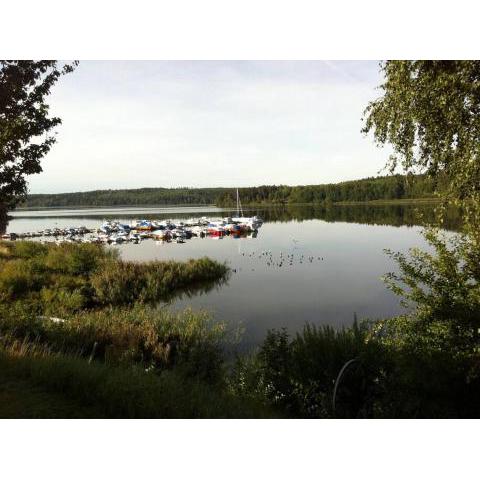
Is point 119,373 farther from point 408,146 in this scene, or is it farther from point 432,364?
point 408,146

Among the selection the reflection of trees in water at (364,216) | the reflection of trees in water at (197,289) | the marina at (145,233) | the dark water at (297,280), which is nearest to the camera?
the dark water at (297,280)

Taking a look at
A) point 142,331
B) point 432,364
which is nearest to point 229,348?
point 142,331

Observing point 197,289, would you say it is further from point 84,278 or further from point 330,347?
point 330,347

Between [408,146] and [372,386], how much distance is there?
16.7 feet

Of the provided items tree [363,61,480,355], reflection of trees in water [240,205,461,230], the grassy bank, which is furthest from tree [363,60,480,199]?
reflection of trees in water [240,205,461,230]

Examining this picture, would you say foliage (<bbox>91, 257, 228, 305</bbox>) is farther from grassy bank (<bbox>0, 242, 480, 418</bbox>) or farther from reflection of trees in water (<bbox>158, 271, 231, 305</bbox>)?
grassy bank (<bbox>0, 242, 480, 418</bbox>)

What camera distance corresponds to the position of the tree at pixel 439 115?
23.7 feet

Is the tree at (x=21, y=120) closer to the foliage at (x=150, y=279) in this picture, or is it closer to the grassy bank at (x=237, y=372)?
the grassy bank at (x=237, y=372)

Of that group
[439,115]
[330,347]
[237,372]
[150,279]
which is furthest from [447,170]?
[150,279]

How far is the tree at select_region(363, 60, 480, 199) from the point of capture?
23.7 ft

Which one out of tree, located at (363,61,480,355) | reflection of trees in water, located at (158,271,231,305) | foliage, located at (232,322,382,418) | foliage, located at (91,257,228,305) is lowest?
reflection of trees in water, located at (158,271,231,305)

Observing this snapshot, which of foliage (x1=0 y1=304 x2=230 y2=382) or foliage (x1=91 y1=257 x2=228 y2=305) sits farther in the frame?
foliage (x1=91 y1=257 x2=228 y2=305)

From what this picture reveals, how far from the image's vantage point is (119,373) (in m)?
6.43

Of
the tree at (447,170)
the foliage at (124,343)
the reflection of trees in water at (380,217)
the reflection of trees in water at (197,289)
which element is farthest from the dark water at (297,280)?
the reflection of trees in water at (380,217)
